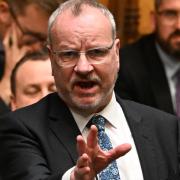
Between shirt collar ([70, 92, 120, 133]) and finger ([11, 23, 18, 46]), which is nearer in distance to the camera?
shirt collar ([70, 92, 120, 133])

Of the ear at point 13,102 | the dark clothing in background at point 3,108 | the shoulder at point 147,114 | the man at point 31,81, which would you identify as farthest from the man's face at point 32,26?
the shoulder at point 147,114

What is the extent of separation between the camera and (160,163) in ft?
8.97

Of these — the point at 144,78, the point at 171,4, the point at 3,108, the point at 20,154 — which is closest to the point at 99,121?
the point at 20,154

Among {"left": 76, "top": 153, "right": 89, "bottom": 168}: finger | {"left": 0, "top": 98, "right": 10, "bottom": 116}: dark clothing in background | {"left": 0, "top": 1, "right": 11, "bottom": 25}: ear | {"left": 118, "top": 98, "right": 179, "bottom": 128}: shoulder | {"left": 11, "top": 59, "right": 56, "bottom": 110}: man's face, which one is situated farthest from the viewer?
{"left": 0, "top": 1, "right": 11, "bottom": 25}: ear

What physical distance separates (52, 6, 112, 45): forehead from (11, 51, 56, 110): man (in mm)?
974

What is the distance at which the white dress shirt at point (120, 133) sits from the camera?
2.68 meters

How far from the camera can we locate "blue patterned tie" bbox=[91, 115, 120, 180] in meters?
2.63

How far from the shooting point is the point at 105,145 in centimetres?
267

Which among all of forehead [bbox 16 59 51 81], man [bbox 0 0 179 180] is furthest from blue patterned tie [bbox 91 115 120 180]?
forehead [bbox 16 59 51 81]

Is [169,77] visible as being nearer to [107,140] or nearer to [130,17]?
[130,17]

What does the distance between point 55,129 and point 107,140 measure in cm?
18

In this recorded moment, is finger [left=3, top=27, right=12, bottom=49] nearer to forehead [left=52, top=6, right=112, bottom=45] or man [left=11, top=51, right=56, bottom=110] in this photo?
man [left=11, top=51, right=56, bottom=110]

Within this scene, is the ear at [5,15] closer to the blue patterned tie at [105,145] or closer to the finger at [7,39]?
the finger at [7,39]

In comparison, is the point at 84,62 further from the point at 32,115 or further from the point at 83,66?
the point at 32,115
